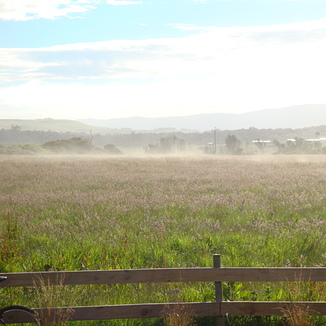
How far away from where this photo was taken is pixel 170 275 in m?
6.98

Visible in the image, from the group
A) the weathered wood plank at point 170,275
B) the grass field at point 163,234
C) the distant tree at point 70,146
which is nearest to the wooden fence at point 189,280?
the weathered wood plank at point 170,275

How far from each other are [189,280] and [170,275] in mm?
297

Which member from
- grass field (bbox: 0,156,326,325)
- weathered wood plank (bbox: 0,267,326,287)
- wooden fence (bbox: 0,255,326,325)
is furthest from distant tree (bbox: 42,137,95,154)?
wooden fence (bbox: 0,255,326,325)

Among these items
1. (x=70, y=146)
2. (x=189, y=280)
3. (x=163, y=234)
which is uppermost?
(x=189, y=280)

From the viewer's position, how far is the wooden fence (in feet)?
22.6

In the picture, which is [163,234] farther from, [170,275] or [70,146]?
[70,146]

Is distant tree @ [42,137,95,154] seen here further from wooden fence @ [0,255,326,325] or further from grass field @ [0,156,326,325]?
wooden fence @ [0,255,326,325]

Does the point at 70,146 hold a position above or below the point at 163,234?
below

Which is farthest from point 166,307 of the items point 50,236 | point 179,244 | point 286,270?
point 50,236

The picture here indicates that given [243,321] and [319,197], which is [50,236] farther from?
[319,197]

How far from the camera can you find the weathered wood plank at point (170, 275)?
22.7ft

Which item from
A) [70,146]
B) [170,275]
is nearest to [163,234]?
[170,275]

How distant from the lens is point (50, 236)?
12797 mm

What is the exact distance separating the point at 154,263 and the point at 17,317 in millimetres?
4028
